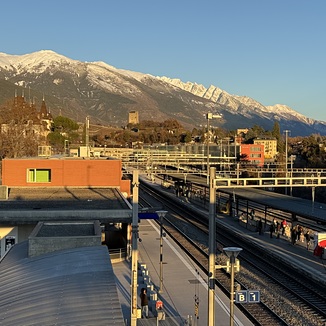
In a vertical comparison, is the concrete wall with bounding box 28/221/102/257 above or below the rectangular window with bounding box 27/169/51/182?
below

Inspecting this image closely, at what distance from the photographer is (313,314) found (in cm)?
1611

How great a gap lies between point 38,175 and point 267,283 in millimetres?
18059

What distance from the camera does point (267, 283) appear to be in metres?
19.6

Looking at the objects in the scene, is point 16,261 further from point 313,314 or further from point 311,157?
point 311,157

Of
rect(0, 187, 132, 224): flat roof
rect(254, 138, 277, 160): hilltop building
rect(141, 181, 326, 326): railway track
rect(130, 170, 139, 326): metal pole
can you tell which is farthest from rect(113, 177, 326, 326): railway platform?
rect(254, 138, 277, 160): hilltop building

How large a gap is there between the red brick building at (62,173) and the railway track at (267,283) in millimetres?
5347

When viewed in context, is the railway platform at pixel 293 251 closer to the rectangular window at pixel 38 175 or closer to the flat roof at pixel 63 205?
the flat roof at pixel 63 205

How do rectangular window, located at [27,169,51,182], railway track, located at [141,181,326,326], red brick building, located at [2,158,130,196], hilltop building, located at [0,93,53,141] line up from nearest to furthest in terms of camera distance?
railway track, located at [141,181,326,326]
red brick building, located at [2,158,130,196]
rectangular window, located at [27,169,51,182]
hilltop building, located at [0,93,53,141]

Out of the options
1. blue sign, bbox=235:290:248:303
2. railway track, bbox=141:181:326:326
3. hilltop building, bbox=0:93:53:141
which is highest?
hilltop building, bbox=0:93:53:141

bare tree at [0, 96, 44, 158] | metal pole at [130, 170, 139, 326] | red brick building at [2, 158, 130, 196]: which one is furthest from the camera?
bare tree at [0, 96, 44, 158]

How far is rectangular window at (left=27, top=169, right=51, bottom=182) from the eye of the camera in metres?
31.8

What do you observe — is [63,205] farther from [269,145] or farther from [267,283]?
[269,145]

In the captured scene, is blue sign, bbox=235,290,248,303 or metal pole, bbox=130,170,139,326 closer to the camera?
blue sign, bbox=235,290,248,303

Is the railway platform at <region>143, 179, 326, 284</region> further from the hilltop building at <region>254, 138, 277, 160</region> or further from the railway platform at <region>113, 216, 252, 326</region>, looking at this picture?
the hilltop building at <region>254, 138, 277, 160</region>
